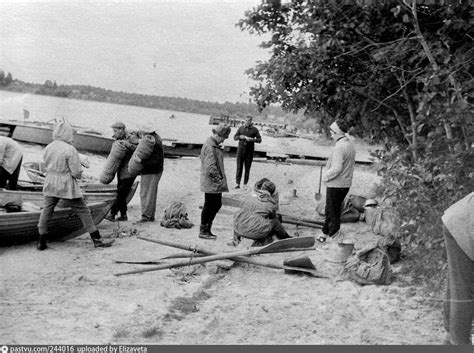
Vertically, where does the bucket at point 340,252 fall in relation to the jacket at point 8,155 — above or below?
below

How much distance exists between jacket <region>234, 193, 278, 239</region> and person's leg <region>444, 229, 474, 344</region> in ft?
12.7

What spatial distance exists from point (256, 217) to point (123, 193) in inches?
125

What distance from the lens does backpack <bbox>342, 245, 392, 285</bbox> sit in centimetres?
552

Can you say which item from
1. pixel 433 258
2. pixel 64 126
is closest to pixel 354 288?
pixel 433 258

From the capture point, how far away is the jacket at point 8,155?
9.27 metres

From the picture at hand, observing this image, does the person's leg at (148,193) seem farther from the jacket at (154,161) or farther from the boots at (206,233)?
the boots at (206,233)

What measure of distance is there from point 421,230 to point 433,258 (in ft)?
1.18

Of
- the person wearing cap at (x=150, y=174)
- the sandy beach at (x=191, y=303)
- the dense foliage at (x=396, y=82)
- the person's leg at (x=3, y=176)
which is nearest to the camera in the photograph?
the sandy beach at (x=191, y=303)

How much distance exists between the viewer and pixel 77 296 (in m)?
5.23

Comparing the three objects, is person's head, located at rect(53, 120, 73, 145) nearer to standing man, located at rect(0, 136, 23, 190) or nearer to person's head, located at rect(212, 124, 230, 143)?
person's head, located at rect(212, 124, 230, 143)

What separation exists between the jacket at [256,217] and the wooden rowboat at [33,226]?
244cm

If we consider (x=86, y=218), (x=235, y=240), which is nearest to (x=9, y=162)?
(x=86, y=218)

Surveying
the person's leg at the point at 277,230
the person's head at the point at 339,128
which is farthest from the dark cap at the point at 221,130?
the person's head at the point at 339,128

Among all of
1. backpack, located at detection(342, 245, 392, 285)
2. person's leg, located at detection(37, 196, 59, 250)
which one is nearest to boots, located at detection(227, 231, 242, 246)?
backpack, located at detection(342, 245, 392, 285)
